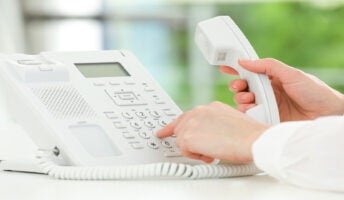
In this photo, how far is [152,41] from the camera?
6.92 metres

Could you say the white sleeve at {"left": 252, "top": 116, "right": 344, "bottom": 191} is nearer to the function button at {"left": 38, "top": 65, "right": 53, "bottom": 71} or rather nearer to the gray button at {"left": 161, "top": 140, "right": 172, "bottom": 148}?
the gray button at {"left": 161, "top": 140, "right": 172, "bottom": 148}

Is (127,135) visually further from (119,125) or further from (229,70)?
(229,70)

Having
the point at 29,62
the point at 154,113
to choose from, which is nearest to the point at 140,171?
the point at 154,113

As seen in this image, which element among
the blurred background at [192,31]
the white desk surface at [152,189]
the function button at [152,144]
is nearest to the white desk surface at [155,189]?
the white desk surface at [152,189]

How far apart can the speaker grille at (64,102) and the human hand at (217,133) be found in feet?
0.51

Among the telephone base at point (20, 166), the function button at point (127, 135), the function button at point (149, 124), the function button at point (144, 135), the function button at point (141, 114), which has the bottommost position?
the telephone base at point (20, 166)

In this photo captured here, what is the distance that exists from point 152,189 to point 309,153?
0.23m

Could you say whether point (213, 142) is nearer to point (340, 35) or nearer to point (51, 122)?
point (51, 122)

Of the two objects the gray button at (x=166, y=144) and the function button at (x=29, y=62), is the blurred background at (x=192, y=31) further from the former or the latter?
the gray button at (x=166, y=144)

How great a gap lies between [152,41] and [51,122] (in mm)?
5605

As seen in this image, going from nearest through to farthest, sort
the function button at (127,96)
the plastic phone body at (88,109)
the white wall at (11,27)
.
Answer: the plastic phone body at (88,109), the function button at (127,96), the white wall at (11,27)

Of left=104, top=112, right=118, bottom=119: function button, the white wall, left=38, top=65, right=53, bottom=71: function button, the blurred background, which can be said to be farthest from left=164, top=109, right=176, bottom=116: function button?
the blurred background

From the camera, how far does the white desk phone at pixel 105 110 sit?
4.34 feet

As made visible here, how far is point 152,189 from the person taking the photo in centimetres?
120
